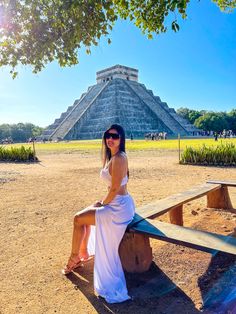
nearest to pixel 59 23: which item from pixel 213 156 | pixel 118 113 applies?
pixel 213 156

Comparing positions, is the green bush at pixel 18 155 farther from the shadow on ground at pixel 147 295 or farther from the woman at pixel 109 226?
the shadow on ground at pixel 147 295

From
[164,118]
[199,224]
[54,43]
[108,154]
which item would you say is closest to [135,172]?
[199,224]

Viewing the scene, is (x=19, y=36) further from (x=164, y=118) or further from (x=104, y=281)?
(x=164, y=118)

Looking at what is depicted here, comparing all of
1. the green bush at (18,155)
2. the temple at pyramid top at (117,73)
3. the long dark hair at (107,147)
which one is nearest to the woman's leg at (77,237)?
the long dark hair at (107,147)

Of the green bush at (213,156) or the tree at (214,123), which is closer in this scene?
the green bush at (213,156)

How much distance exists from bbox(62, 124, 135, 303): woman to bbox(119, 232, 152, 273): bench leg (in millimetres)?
214

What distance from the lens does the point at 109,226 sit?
3.10 m

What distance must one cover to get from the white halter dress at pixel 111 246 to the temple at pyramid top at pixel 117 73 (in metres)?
67.7

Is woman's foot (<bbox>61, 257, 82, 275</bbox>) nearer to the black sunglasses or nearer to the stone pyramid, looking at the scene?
the black sunglasses

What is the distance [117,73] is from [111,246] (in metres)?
68.2

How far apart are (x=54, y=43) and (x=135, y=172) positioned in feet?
23.5

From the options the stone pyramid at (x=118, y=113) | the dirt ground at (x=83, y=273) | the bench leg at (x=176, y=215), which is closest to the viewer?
the dirt ground at (x=83, y=273)

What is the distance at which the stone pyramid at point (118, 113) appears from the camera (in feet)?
182

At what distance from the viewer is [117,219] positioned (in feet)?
10.3
